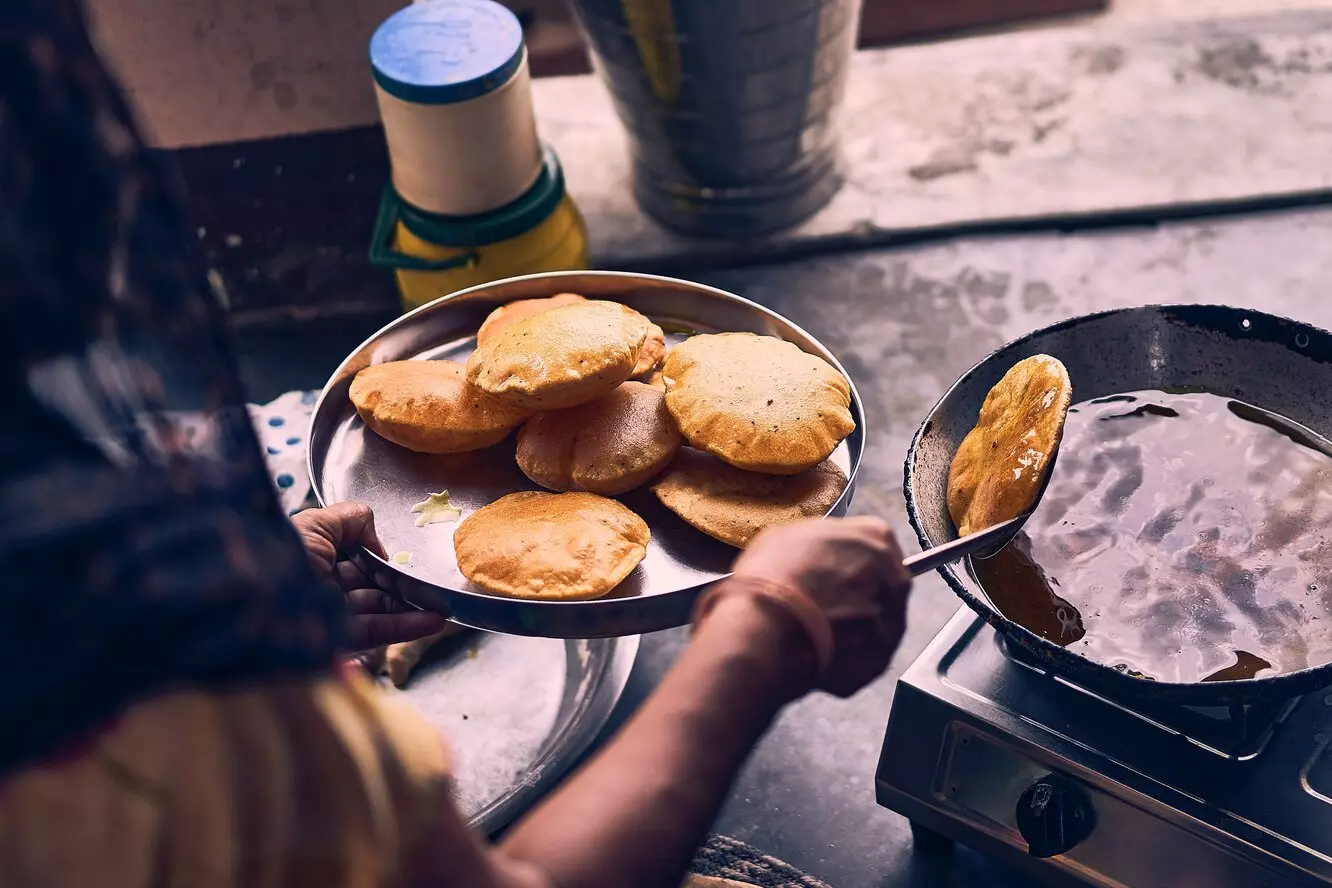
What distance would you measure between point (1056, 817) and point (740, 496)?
19.4 inches

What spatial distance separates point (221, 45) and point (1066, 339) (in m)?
1.81

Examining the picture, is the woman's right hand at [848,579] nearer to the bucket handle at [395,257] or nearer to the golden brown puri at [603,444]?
the golden brown puri at [603,444]

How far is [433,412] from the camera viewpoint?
138 cm

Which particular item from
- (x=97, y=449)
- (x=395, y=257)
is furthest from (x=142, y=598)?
(x=395, y=257)

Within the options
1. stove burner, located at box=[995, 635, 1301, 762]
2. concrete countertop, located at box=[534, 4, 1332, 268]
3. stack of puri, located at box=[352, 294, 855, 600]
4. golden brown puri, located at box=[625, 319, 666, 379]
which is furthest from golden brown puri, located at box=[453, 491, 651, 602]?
concrete countertop, located at box=[534, 4, 1332, 268]

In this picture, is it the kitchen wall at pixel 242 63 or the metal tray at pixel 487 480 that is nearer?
the metal tray at pixel 487 480

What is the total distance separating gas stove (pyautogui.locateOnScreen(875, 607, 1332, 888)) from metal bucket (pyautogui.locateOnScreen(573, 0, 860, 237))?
4.66 ft

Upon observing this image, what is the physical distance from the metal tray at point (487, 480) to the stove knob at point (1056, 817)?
0.38 metres

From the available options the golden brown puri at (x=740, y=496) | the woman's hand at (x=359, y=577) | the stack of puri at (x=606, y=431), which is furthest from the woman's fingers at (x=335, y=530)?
the golden brown puri at (x=740, y=496)

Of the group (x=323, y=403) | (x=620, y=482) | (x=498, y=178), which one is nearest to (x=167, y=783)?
(x=620, y=482)

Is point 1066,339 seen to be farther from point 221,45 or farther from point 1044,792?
point 221,45

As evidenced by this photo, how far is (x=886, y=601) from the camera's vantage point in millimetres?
962

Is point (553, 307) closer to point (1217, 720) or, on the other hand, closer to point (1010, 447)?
point (1010, 447)

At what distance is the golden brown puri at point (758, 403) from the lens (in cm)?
130
